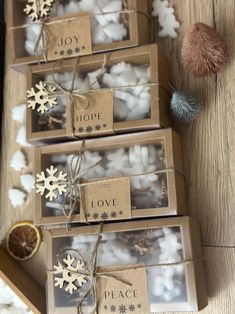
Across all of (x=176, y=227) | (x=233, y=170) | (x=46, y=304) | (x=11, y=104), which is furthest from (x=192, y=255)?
(x=11, y=104)

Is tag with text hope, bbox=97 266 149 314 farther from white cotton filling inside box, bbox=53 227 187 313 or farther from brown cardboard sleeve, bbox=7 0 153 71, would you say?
brown cardboard sleeve, bbox=7 0 153 71

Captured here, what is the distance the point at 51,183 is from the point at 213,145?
10.4 inches

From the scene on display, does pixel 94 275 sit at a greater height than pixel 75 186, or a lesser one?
lesser

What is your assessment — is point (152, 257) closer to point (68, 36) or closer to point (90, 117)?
point (90, 117)

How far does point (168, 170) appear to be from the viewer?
784 mm

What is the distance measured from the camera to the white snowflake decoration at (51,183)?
83 centimetres

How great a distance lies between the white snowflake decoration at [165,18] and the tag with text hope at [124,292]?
1.29ft

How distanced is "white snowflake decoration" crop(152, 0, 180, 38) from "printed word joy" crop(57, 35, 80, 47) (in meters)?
0.15

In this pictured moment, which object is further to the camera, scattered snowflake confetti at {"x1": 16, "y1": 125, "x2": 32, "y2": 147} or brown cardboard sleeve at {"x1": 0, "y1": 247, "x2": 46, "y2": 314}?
scattered snowflake confetti at {"x1": 16, "y1": 125, "x2": 32, "y2": 147}

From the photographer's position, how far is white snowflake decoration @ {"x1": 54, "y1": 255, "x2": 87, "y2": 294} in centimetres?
81

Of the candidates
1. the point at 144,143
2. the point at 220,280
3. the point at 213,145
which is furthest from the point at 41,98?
the point at 220,280

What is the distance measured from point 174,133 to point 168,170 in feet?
0.21

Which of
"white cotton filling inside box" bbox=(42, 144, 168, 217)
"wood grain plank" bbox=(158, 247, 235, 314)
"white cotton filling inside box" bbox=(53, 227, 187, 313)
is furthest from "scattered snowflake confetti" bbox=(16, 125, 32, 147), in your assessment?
"wood grain plank" bbox=(158, 247, 235, 314)

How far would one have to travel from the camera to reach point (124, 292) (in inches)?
30.8
